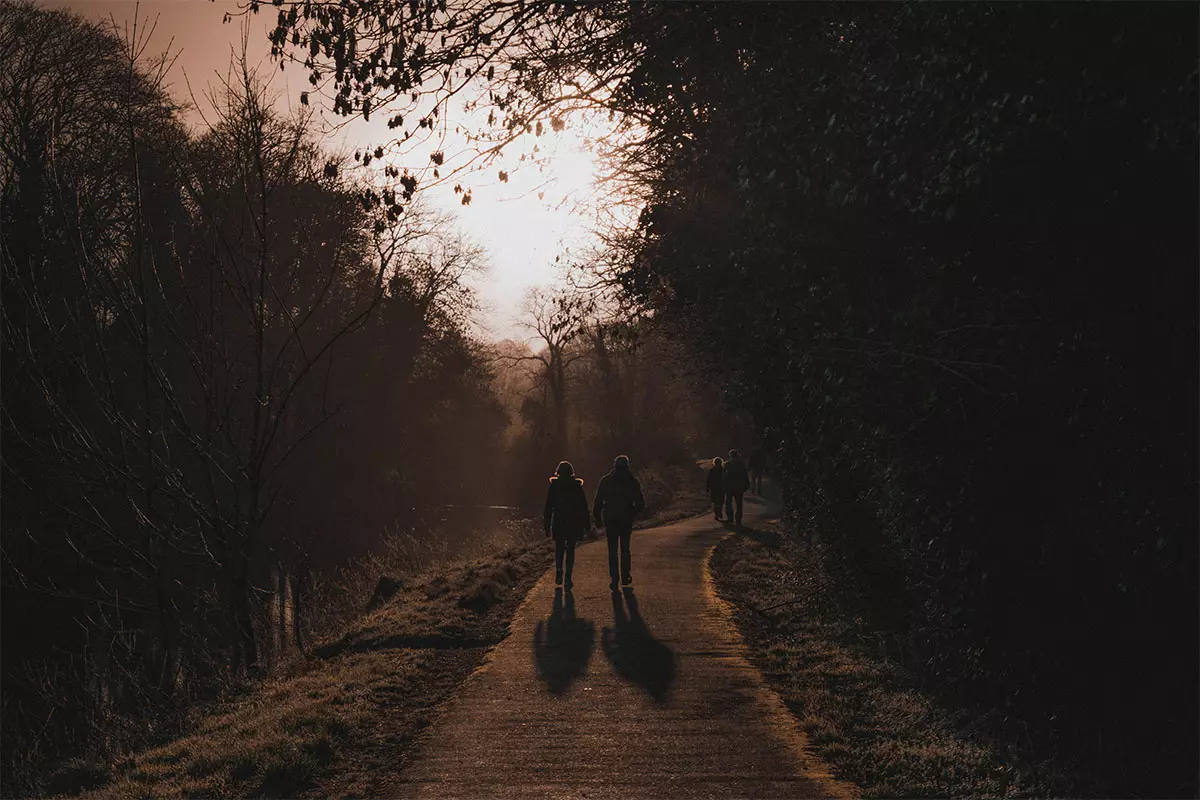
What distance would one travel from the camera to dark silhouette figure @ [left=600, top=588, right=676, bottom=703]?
30.6ft

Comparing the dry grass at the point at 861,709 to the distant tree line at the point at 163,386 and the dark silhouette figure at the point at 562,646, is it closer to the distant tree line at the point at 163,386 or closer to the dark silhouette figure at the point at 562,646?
the dark silhouette figure at the point at 562,646

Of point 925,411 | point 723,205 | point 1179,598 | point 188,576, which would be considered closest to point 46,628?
point 188,576

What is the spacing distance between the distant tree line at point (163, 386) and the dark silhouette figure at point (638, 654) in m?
3.47

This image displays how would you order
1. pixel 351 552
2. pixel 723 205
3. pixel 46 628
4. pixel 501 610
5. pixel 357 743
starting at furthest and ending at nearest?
1. pixel 351 552
2. pixel 46 628
3. pixel 501 610
4. pixel 723 205
5. pixel 357 743

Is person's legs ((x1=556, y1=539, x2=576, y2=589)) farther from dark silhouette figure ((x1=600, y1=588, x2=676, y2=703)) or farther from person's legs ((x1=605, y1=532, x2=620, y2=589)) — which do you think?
dark silhouette figure ((x1=600, y1=588, x2=676, y2=703))

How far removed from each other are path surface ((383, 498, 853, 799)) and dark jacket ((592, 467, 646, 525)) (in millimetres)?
1793

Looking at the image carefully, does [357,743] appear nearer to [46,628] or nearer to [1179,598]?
[1179,598]

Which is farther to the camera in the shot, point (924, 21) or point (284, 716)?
point (284, 716)

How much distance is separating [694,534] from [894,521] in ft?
56.0

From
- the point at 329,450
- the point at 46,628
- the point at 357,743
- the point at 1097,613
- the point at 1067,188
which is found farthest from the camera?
the point at 329,450

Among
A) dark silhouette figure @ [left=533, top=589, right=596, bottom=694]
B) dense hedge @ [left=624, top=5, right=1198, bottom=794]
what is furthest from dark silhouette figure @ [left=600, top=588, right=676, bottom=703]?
dense hedge @ [left=624, top=5, right=1198, bottom=794]

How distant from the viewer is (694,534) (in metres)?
25.0

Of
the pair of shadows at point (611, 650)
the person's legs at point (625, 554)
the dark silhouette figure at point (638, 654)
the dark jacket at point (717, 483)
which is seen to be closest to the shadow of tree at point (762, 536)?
the dark jacket at point (717, 483)

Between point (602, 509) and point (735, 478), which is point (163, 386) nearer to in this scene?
point (602, 509)
